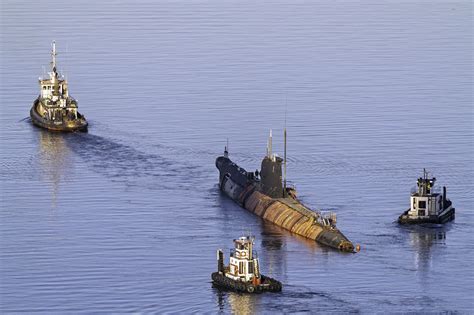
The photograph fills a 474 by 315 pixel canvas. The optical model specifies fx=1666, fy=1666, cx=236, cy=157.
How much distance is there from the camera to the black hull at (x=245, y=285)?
12200cm

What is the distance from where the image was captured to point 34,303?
123 metres

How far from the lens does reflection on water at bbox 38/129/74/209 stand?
6737 inches

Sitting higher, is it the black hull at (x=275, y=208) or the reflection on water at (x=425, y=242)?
the black hull at (x=275, y=208)

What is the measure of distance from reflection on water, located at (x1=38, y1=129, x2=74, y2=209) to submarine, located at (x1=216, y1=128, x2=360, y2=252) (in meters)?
16.6

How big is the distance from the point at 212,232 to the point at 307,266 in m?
15.3

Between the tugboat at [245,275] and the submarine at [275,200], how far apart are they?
51.2 ft

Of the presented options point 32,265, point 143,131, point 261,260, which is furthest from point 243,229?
point 143,131

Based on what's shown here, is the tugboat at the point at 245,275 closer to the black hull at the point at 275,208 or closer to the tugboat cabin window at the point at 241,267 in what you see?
the tugboat cabin window at the point at 241,267

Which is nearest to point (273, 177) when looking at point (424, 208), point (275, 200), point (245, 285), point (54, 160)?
point (275, 200)

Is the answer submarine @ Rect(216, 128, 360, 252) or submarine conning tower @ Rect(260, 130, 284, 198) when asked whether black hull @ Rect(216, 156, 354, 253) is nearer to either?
submarine @ Rect(216, 128, 360, 252)

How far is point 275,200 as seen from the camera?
6019 inches

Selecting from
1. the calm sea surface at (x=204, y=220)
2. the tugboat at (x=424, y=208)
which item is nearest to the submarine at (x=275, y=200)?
the calm sea surface at (x=204, y=220)

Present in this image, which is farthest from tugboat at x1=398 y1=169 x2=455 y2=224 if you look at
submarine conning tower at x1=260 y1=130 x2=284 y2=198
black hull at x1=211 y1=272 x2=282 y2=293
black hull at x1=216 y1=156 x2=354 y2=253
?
black hull at x1=211 y1=272 x2=282 y2=293

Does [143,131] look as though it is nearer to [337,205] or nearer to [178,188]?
[178,188]
